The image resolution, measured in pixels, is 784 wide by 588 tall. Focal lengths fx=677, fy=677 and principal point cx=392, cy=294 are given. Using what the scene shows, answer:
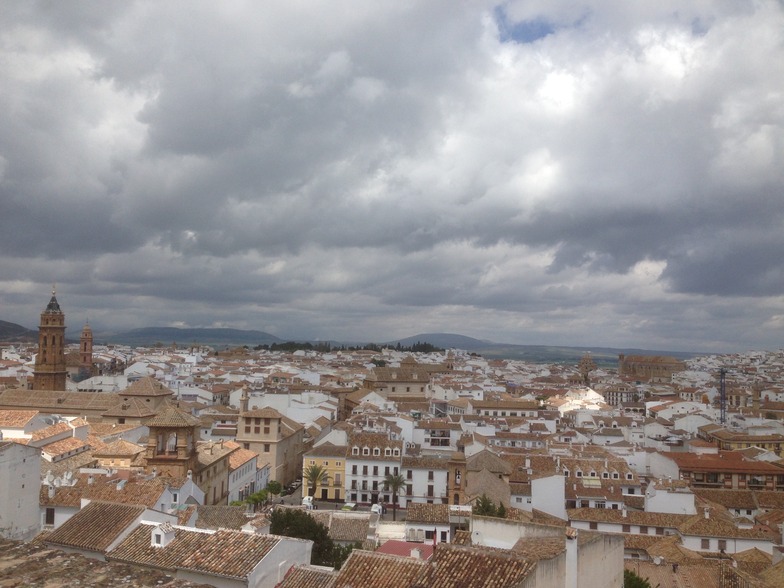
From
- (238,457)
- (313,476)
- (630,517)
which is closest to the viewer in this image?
(630,517)

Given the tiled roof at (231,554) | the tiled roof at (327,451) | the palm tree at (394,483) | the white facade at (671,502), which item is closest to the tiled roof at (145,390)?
the tiled roof at (327,451)

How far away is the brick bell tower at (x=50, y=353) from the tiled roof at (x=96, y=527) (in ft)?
175

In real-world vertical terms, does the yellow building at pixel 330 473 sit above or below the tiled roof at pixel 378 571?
below

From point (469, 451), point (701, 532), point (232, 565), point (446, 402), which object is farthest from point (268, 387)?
point (232, 565)

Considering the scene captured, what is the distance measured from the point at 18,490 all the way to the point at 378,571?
12.3 m

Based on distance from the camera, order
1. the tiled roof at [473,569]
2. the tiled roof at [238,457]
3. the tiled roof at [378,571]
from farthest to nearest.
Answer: the tiled roof at [238,457]
the tiled roof at [378,571]
the tiled roof at [473,569]

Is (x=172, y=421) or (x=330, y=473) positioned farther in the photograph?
(x=330, y=473)

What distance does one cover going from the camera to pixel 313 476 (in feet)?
152

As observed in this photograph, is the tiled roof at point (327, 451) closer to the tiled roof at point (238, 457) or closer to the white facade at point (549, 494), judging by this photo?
the tiled roof at point (238, 457)

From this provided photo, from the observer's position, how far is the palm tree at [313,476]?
46281 mm

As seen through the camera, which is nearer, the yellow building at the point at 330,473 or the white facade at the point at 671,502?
the white facade at the point at 671,502

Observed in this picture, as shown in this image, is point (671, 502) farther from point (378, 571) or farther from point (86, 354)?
point (86, 354)

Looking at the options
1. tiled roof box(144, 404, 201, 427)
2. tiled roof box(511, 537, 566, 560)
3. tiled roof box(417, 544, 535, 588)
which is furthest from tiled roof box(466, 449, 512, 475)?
tiled roof box(417, 544, 535, 588)

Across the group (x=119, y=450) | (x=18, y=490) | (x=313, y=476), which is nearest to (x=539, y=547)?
(x=18, y=490)
